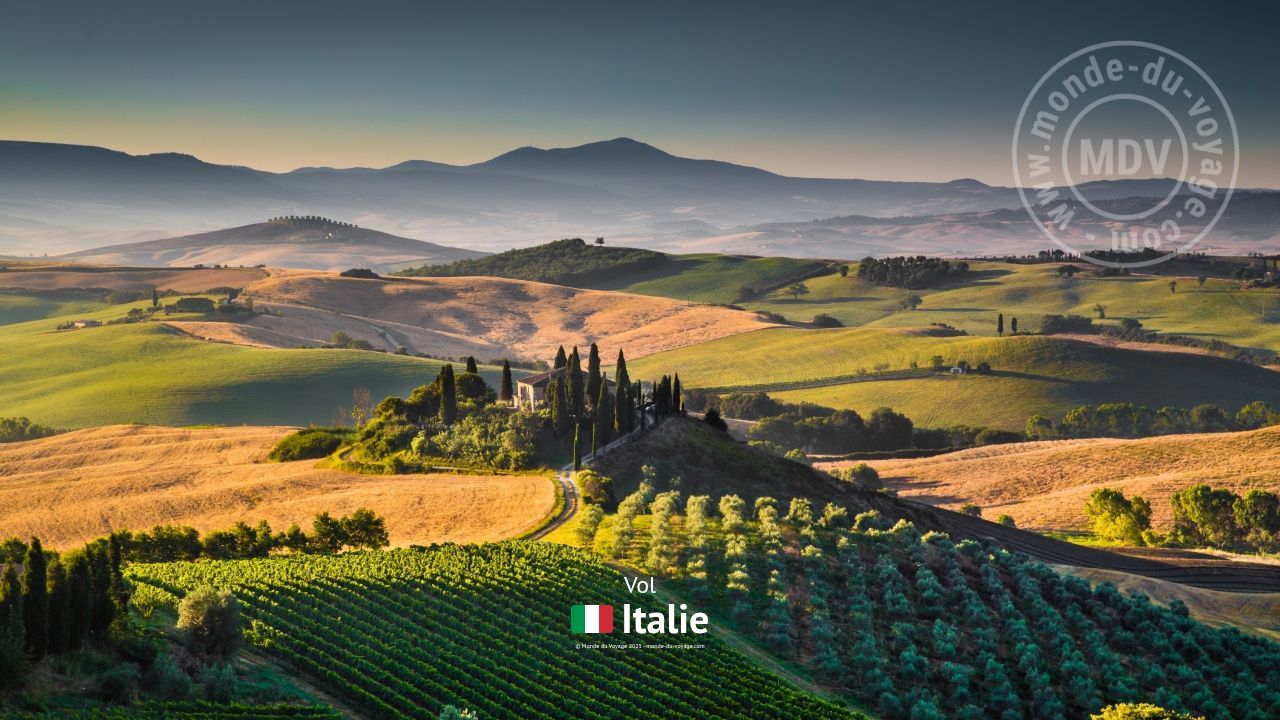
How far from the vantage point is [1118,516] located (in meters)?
91.2

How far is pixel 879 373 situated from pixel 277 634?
146091 millimetres

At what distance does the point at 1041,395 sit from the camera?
158 metres

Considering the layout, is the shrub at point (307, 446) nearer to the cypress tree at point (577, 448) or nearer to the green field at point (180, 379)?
the cypress tree at point (577, 448)

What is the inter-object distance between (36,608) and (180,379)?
12217cm

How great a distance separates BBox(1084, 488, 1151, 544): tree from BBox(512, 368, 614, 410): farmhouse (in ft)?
144

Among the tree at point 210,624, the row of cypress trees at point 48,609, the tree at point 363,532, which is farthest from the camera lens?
the tree at point 363,532

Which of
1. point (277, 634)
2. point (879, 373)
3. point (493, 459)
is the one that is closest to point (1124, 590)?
point (493, 459)

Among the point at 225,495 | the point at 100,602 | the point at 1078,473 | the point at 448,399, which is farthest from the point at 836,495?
the point at 100,602

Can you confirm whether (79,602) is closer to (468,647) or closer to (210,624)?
(210,624)

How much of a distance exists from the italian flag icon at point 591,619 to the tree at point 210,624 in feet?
44.5

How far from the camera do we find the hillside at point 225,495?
69.0m

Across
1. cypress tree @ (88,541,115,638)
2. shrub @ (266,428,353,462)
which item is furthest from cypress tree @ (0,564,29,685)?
shrub @ (266,428,353,462)

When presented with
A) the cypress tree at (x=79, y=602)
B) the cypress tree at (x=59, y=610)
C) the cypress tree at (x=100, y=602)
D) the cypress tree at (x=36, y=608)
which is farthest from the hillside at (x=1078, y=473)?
the cypress tree at (x=36, y=608)

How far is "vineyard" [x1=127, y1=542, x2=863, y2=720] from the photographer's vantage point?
36656 millimetres
